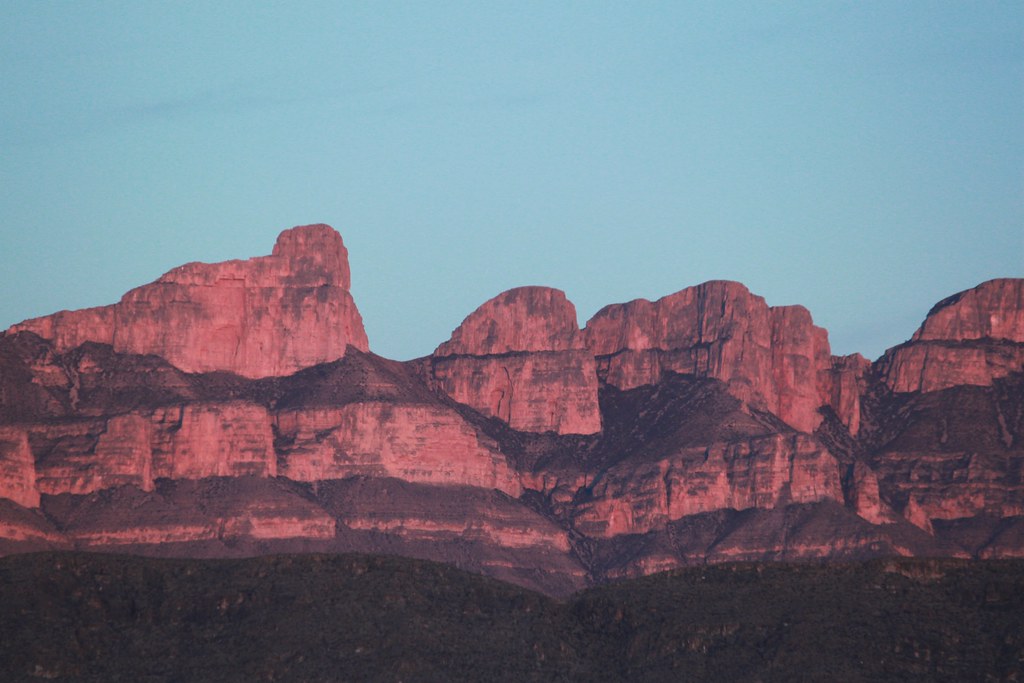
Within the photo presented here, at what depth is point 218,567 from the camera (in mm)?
111625

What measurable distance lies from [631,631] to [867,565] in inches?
453

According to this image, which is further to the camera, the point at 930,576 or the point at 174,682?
→ the point at 930,576

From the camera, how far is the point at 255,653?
103062 millimetres

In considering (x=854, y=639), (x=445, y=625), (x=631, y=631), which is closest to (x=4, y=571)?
(x=445, y=625)

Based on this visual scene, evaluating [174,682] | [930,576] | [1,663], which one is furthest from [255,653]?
[930,576]

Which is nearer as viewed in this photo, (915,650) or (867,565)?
(915,650)

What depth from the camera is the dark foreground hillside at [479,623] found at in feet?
335

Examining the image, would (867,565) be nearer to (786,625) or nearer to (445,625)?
(786,625)

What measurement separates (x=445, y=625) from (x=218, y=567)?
1101 cm

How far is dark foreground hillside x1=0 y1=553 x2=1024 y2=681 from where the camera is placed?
102188mm

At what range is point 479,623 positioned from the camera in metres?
108

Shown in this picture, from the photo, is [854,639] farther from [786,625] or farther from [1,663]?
[1,663]

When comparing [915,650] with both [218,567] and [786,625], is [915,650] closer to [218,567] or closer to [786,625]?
[786,625]

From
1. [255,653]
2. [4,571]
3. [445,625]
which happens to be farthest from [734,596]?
[4,571]
